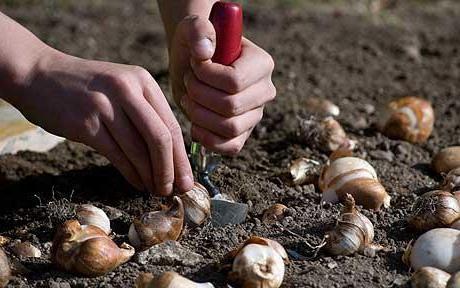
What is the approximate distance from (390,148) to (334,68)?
3.83 feet

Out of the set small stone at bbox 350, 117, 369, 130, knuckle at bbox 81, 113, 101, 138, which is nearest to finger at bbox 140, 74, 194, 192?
knuckle at bbox 81, 113, 101, 138

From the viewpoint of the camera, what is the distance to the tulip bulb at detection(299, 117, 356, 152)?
3021mm

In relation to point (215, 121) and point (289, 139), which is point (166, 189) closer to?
point (215, 121)

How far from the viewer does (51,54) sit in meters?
2.13

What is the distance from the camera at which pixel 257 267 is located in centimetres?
195

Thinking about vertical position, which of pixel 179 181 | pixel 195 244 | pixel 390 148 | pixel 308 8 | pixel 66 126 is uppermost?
pixel 66 126

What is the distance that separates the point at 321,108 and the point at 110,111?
1.47m

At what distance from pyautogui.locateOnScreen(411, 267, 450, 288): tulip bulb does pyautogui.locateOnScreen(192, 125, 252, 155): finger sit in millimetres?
565

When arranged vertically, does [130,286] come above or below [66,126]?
below

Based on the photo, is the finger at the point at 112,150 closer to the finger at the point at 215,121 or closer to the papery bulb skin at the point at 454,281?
the finger at the point at 215,121

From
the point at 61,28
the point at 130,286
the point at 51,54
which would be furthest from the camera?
the point at 61,28

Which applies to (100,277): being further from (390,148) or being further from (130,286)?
(390,148)

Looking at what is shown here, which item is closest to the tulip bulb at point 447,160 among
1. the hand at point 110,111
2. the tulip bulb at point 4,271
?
the hand at point 110,111

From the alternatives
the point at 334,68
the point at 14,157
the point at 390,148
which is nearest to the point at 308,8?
the point at 334,68
